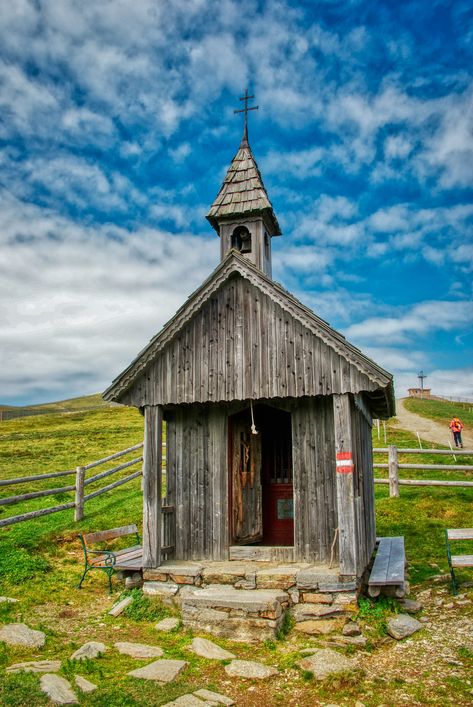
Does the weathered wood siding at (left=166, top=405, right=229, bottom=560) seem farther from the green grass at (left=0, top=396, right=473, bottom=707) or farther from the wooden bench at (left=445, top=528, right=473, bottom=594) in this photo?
the wooden bench at (left=445, top=528, right=473, bottom=594)

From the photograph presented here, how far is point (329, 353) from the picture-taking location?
1059 centimetres

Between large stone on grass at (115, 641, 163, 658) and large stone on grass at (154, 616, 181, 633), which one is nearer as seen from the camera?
large stone on grass at (115, 641, 163, 658)

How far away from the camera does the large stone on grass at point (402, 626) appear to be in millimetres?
8883

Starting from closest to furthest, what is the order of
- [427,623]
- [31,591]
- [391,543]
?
[427,623], [31,591], [391,543]

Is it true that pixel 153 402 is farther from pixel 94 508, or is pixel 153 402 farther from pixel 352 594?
pixel 94 508

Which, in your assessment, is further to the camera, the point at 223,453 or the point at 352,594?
the point at 223,453

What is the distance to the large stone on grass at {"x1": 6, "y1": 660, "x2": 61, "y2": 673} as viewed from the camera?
24.4 ft

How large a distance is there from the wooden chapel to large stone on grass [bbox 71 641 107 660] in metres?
2.62

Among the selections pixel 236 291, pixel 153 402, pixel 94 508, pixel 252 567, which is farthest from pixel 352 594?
pixel 94 508

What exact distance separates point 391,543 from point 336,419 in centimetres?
489

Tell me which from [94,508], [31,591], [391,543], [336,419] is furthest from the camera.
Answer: [94,508]

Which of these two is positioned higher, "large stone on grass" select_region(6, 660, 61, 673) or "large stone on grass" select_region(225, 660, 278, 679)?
"large stone on grass" select_region(6, 660, 61, 673)

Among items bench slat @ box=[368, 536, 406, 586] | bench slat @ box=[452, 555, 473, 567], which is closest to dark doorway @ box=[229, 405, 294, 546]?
bench slat @ box=[368, 536, 406, 586]

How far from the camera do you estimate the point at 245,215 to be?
13180mm
